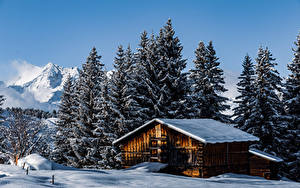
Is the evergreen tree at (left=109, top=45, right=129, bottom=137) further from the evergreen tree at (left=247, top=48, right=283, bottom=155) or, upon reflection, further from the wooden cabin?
the evergreen tree at (left=247, top=48, right=283, bottom=155)

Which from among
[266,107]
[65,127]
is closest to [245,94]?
[266,107]

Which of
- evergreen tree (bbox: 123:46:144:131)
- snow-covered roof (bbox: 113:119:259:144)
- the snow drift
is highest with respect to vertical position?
evergreen tree (bbox: 123:46:144:131)

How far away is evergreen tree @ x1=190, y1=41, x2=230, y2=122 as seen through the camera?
3741cm

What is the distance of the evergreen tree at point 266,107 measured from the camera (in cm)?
3431

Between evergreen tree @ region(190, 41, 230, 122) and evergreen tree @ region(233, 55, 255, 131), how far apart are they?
149 cm

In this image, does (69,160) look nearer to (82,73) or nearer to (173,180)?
(82,73)

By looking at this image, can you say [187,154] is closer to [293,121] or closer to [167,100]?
[167,100]

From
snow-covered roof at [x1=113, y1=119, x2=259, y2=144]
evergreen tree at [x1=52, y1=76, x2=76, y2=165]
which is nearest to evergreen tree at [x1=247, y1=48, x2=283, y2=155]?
snow-covered roof at [x1=113, y1=119, x2=259, y2=144]

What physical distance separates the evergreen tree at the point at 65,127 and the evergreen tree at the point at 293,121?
24.2 metres

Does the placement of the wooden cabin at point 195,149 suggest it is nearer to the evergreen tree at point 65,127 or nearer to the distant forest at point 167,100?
the distant forest at point 167,100

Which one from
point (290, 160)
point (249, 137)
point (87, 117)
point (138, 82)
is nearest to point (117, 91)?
point (138, 82)

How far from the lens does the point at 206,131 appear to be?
26781 mm

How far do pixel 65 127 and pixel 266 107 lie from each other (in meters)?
24.8

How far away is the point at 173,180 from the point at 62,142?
2618cm
